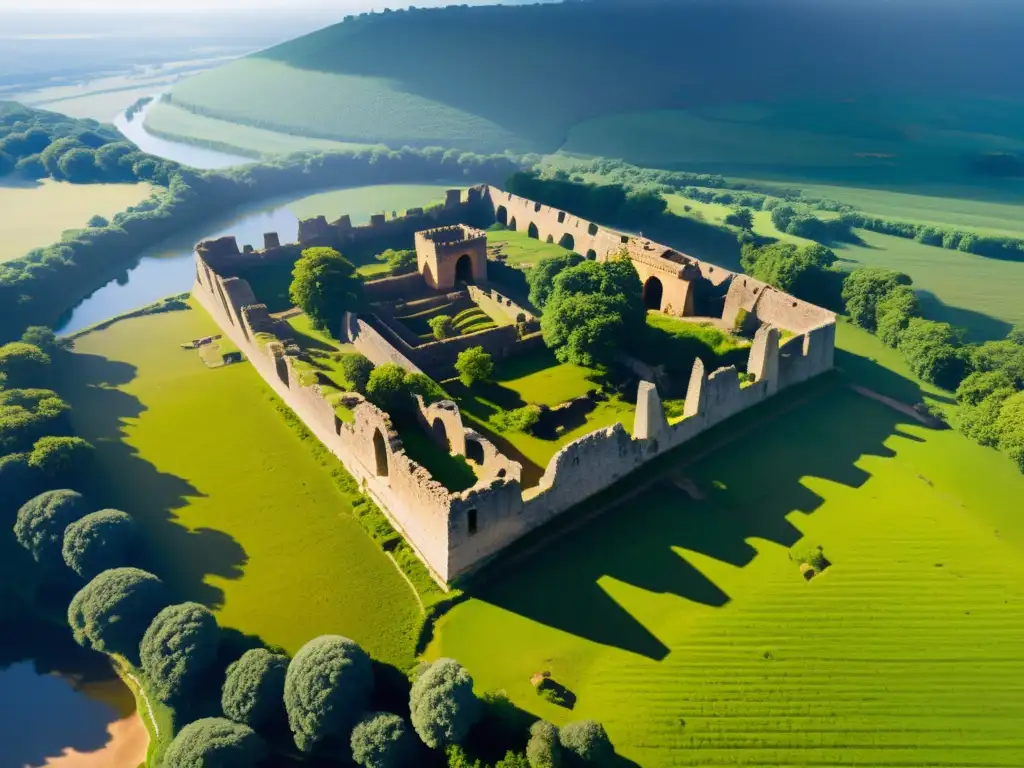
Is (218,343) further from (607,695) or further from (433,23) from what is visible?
(433,23)

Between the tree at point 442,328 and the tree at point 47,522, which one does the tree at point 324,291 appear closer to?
the tree at point 442,328

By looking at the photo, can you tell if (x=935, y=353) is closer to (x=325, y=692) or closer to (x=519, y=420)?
(x=519, y=420)

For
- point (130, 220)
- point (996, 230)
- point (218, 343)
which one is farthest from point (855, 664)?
point (130, 220)

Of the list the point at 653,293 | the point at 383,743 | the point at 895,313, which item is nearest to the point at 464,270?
the point at 653,293

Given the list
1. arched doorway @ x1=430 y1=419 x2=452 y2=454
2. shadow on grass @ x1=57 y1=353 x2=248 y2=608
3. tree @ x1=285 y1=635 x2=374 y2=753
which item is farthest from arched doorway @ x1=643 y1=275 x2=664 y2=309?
tree @ x1=285 y1=635 x2=374 y2=753

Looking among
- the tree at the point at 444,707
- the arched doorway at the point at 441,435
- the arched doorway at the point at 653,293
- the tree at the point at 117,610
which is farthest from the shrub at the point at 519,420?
the arched doorway at the point at 653,293

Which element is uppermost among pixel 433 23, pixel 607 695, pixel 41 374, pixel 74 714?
pixel 433 23
